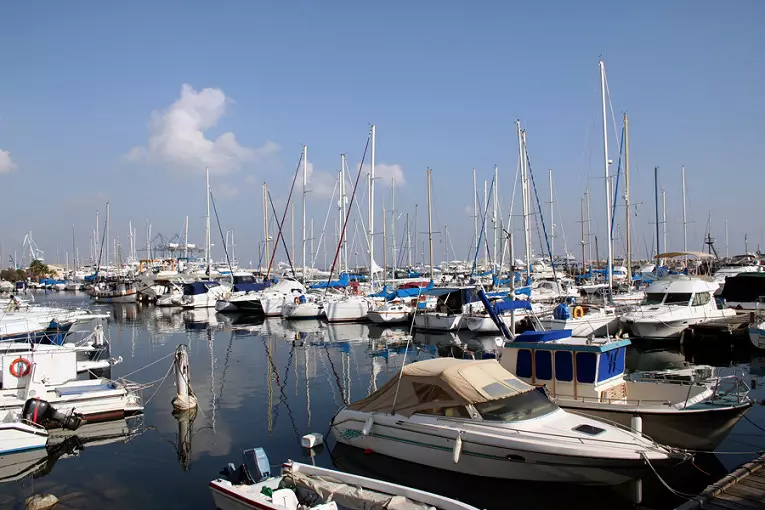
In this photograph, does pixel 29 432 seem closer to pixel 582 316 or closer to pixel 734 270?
pixel 582 316

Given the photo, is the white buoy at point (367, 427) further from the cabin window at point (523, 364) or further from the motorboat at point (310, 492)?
the cabin window at point (523, 364)

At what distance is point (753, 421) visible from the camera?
16.0 meters

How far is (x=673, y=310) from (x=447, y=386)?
943 inches

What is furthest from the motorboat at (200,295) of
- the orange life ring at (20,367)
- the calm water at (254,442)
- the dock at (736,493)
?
the dock at (736,493)

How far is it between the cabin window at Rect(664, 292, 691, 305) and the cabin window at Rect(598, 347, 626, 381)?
19936 millimetres

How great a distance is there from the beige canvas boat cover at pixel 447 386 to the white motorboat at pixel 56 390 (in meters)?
8.68

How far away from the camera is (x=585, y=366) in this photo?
14359 mm

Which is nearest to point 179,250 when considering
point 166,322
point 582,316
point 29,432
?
point 166,322

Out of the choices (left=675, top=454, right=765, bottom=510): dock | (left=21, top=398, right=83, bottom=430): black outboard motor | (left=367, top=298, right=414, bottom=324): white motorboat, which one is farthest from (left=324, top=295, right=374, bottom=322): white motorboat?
(left=675, top=454, right=765, bottom=510): dock

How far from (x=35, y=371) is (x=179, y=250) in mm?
86620

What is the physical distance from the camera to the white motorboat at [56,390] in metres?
16.3

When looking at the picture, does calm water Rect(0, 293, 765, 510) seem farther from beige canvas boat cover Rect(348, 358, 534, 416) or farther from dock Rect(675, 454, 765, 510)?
dock Rect(675, 454, 765, 510)

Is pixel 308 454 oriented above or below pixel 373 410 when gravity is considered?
below

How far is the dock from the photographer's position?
8.48m
